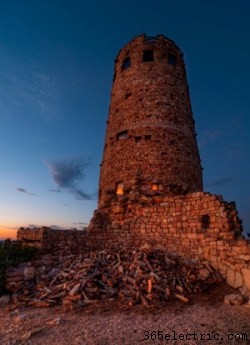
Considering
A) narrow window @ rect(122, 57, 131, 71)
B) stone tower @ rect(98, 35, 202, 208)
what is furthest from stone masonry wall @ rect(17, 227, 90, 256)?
narrow window @ rect(122, 57, 131, 71)

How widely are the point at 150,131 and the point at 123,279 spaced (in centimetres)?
1017

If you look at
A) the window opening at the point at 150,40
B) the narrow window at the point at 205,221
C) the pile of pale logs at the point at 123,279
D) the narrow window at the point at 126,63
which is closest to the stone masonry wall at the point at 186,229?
the narrow window at the point at 205,221

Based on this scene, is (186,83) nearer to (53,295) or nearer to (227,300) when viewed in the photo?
(227,300)

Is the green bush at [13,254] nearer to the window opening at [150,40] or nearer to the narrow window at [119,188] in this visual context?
the narrow window at [119,188]

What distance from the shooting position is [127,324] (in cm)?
488

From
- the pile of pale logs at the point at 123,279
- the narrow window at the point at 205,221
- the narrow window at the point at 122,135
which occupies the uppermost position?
the narrow window at the point at 122,135

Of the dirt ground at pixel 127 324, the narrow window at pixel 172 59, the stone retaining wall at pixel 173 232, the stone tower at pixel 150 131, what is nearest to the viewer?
the dirt ground at pixel 127 324

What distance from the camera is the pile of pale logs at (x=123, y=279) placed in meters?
6.45

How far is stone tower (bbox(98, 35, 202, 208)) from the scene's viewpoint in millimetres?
14273

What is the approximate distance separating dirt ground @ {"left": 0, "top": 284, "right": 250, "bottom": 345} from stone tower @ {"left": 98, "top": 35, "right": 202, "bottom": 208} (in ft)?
24.0

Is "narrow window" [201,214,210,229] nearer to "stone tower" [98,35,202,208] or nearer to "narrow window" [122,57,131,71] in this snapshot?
"stone tower" [98,35,202,208]

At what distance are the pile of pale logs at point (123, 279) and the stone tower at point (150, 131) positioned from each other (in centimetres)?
481

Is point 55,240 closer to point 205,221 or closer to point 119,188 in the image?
point 119,188

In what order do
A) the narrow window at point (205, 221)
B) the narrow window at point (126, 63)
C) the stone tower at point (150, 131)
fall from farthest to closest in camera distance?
1. the narrow window at point (126, 63)
2. the stone tower at point (150, 131)
3. the narrow window at point (205, 221)
